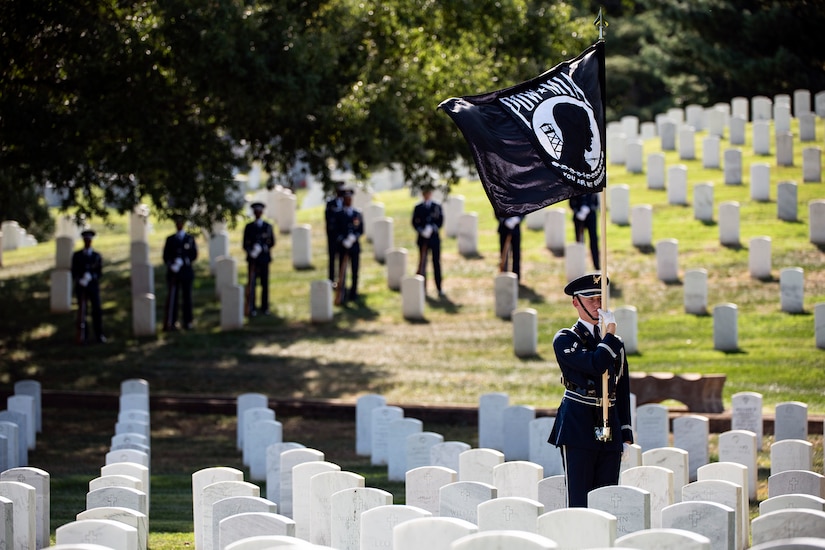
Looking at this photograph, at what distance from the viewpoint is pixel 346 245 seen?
2003 centimetres

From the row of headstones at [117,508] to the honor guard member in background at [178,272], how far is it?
799 centimetres

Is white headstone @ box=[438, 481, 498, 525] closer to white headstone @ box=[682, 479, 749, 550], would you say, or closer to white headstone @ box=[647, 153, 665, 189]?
white headstone @ box=[682, 479, 749, 550]

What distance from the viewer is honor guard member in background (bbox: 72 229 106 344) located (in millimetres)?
18328

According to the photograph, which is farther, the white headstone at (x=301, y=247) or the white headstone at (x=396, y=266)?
the white headstone at (x=301, y=247)

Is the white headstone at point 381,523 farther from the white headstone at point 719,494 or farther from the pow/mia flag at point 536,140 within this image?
the pow/mia flag at point 536,140

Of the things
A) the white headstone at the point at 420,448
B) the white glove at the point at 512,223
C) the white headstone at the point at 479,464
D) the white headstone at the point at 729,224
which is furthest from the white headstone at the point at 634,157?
the white headstone at the point at 479,464

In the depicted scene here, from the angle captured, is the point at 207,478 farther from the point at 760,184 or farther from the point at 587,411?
the point at 760,184

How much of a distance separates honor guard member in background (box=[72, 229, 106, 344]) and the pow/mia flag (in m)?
11.2

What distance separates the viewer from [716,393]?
42.6ft

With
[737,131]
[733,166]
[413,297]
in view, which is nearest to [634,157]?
[737,131]

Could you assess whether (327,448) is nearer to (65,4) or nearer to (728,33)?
(65,4)

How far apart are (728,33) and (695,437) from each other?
24.9 meters

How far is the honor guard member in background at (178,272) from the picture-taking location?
18.8 meters

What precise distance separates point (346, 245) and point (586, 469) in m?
12.5
